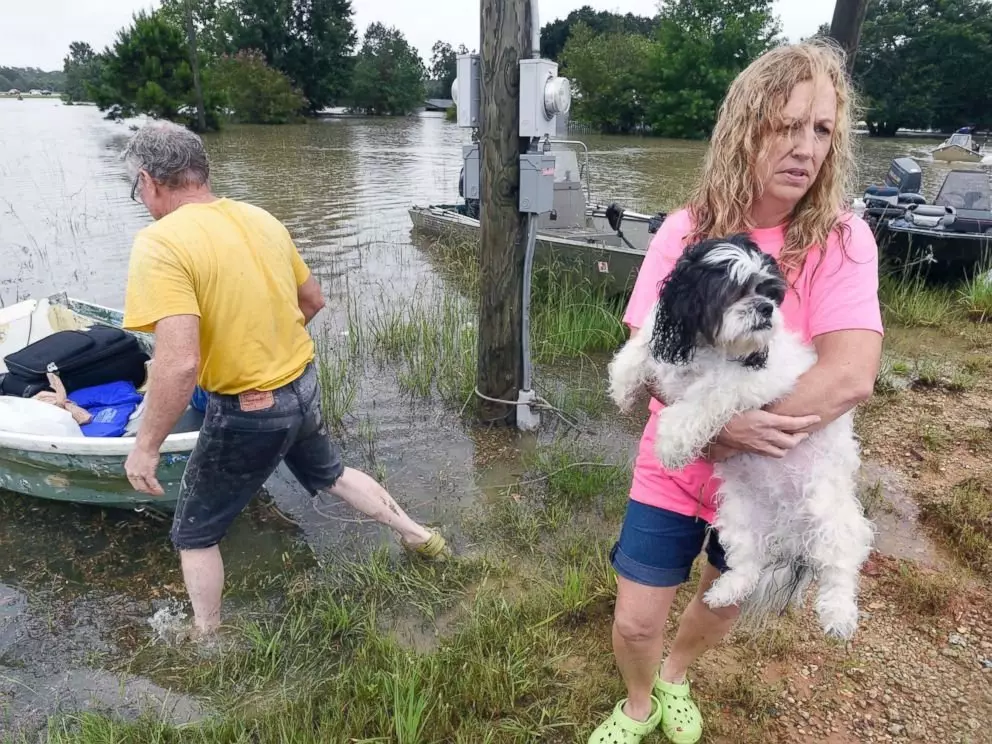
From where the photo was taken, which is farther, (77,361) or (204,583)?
(77,361)

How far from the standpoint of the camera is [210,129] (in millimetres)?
40000

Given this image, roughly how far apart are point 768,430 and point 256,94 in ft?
176

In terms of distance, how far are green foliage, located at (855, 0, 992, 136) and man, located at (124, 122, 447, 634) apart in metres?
56.3

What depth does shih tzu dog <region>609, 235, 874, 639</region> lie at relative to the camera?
1609 millimetres

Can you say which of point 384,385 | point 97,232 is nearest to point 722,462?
point 384,385

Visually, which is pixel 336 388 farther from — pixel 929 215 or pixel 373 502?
→ pixel 929 215

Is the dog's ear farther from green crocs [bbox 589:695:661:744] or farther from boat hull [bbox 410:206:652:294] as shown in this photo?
boat hull [bbox 410:206:652:294]

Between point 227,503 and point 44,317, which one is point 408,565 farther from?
point 44,317

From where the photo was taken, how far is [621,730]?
2367mm

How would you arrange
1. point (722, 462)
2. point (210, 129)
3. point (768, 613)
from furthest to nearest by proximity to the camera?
point (210, 129) < point (768, 613) < point (722, 462)

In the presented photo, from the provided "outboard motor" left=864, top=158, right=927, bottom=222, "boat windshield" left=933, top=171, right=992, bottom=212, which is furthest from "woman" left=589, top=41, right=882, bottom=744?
"boat windshield" left=933, top=171, right=992, bottom=212

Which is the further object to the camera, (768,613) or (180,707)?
(180,707)

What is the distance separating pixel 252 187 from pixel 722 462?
1714 cm

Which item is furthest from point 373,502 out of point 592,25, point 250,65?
point 592,25
